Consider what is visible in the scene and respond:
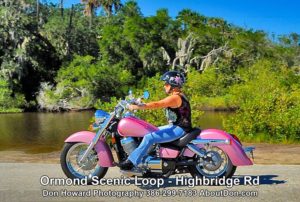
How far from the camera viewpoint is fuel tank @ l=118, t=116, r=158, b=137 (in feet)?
22.6

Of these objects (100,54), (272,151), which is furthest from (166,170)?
(100,54)

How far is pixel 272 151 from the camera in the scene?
1254cm

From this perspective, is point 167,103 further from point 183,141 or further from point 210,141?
point 210,141

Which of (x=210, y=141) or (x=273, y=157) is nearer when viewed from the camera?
(x=210, y=141)

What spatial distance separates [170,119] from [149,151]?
0.59 metres

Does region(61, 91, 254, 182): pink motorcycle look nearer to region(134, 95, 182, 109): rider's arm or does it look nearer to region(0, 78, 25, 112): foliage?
region(134, 95, 182, 109): rider's arm

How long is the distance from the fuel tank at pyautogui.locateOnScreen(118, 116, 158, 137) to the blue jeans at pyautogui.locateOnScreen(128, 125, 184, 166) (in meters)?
0.12

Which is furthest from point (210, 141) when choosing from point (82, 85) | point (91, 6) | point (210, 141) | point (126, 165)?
point (91, 6)

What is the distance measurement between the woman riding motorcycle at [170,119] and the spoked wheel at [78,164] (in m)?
0.49

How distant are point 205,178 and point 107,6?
69.3 metres

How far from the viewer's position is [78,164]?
7.21 metres

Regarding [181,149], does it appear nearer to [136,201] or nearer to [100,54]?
[136,201]

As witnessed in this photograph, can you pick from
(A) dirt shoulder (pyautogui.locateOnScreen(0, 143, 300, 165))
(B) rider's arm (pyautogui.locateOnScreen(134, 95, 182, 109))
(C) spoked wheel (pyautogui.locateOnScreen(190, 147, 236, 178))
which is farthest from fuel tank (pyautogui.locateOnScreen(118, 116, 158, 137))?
(A) dirt shoulder (pyautogui.locateOnScreen(0, 143, 300, 165))

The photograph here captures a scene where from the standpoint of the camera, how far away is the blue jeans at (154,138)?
6.81 m
